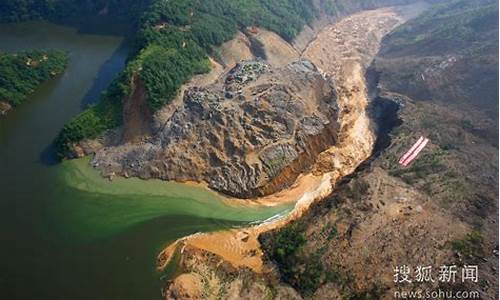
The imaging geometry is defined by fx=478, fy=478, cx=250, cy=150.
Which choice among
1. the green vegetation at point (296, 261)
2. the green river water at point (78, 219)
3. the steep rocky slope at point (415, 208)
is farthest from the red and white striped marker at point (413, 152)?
the green vegetation at point (296, 261)

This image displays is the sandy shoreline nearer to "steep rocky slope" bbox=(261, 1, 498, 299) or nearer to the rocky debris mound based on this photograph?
the rocky debris mound

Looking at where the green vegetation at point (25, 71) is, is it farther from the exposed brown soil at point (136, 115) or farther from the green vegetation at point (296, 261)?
the green vegetation at point (296, 261)

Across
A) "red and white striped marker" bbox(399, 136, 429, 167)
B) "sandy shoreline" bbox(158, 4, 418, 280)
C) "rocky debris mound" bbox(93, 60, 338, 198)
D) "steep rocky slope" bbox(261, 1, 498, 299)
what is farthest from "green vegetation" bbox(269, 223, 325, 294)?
"red and white striped marker" bbox(399, 136, 429, 167)

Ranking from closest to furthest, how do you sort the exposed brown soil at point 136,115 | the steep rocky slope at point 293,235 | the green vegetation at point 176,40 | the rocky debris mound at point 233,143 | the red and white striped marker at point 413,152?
the steep rocky slope at point 293,235 → the red and white striped marker at point 413,152 → the rocky debris mound at point 233,143 → the exposed brown soil at point 136,115 → the green vegetation at point 176,40

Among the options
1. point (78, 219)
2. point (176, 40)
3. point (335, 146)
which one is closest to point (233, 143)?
point (335, 146)

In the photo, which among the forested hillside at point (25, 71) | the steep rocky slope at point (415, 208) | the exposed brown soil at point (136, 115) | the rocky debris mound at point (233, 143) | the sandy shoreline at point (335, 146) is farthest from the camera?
the forested hillside at point (25, 71)

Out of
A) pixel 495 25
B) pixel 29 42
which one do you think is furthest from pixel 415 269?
pixel 29 42

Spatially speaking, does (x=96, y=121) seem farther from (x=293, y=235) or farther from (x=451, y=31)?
(x=451, y=31)
